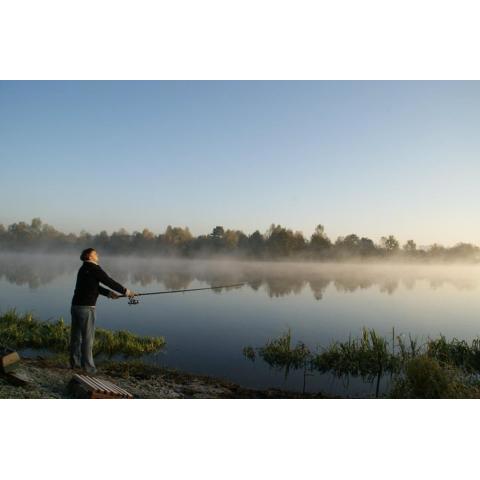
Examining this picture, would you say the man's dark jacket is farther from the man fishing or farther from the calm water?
the calm water

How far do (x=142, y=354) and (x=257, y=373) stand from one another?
2.17m

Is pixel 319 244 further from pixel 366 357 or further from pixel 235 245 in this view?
pixel 366 357

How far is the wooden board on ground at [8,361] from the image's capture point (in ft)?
15.9

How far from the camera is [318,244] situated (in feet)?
52.3

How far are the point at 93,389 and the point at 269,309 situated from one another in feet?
30.7

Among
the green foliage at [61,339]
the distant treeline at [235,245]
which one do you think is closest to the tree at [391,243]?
the distant treeline at [235,245]

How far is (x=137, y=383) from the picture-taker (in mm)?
5684

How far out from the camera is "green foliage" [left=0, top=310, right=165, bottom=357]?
780 centimetres

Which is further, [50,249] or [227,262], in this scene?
[50,249]

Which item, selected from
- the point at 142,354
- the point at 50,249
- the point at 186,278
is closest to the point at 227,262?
the point at 186,278

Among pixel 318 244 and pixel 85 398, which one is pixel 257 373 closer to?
pixel 85 398

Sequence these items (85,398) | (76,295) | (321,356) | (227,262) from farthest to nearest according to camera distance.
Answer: (227,262), (321,356), (76,295), (85,398)

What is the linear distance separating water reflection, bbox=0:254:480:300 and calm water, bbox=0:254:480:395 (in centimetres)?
5

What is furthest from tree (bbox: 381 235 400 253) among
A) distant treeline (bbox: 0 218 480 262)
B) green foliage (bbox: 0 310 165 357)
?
green foliage (bbox: 0 310 165 357)
